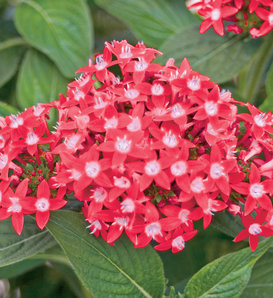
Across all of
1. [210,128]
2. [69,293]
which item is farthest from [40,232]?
[69,293]

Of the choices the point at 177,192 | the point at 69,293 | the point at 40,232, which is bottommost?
the point at 69,293

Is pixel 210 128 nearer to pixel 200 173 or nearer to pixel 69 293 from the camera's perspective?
pixel 200 173

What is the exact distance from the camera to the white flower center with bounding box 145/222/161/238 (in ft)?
1.92

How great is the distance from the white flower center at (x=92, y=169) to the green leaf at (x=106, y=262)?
91 mm

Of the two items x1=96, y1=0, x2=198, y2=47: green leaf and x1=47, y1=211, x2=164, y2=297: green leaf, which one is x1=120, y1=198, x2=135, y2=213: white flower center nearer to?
x1=47, y1=211, x2=164, y2=297: green leaf

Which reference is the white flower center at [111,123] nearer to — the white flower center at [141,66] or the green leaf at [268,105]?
the white flower center at [141,66]

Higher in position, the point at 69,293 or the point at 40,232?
the point at 40,232

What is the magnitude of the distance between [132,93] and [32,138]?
15 centimetres

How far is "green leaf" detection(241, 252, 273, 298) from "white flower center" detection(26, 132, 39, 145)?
425 millimetres

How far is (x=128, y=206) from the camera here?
0.56 metres

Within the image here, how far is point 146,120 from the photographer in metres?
0.60

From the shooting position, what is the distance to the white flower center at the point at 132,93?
2.04 ft

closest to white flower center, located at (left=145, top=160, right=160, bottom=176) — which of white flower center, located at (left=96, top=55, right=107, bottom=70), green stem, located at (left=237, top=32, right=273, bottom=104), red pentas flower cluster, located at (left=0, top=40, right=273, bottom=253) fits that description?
red pentas flower cluster, located at (left=0, top=40, right=273, bottom=253)

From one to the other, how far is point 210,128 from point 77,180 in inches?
7.5
